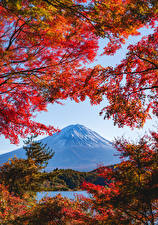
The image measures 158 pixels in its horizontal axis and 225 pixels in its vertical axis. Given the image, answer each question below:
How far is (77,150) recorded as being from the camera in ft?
486

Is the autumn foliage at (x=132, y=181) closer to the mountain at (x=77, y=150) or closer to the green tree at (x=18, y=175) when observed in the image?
the green tree at (x=18, y=175)

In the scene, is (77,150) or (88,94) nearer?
(88,94)

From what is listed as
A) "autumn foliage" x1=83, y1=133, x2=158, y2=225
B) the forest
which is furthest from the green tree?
"autumn foliage" x1=83, y1=133, x2=158, y2=225

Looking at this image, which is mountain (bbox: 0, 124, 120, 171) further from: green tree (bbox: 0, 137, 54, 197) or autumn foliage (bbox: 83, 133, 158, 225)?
autumn foliage (bbox: 83, 133, 158, 225)

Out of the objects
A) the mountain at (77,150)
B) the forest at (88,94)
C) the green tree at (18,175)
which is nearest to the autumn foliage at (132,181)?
the forest at (88,94)

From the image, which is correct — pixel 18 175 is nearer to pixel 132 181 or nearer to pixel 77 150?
pixel 132 181

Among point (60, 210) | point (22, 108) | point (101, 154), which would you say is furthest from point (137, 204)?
point (101, 154)

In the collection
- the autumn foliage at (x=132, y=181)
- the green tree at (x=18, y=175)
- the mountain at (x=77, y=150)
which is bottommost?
the autumn foliage at (x=132, y=181)

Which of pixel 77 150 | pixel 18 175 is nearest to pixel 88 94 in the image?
pixel 18 175

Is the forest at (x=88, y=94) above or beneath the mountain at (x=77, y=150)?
beneath

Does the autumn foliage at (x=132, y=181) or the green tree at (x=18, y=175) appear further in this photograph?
the green tree at (x=18, y=175)

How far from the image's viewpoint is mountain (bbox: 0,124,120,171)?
13388 centimetres

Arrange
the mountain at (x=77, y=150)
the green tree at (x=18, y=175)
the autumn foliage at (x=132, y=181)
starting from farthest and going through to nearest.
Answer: the mountain at (x=77, y=150) < the green tree at (x=18, y=175) < the autumn foliage at (x=132, y=181)

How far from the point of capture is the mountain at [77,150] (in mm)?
133875
